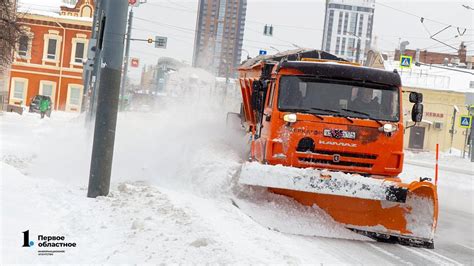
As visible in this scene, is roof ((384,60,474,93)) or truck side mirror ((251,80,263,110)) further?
roof ((384,60,474,93))

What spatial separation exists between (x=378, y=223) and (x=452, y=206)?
781 centimetres

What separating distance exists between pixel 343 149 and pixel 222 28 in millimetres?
84850

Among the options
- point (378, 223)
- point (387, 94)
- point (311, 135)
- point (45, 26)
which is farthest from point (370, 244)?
point (45, 26)

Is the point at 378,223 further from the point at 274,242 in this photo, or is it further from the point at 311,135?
the point at 274,242

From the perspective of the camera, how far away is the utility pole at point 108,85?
29.9ft

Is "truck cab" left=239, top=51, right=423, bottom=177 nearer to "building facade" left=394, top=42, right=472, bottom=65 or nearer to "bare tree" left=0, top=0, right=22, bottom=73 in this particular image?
"bare tree" left=0, top=0, right=22, bottom=73

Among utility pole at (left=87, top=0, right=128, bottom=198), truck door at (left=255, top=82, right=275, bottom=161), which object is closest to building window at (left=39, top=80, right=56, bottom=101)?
truck door at (left=255, top=82, right=275, bottom=161)

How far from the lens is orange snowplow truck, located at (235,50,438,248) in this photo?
882 cm

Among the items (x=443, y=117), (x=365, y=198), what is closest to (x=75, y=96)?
(x=443, y=117)

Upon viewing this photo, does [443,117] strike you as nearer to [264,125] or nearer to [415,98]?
[415,98]

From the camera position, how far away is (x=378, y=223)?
9086mm

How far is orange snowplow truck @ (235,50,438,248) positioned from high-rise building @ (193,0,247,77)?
Answer: 80.8 meters

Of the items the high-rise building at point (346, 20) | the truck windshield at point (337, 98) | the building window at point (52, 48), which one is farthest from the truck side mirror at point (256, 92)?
the high-rise building at point (346, 20)

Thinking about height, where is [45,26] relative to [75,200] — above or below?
above
